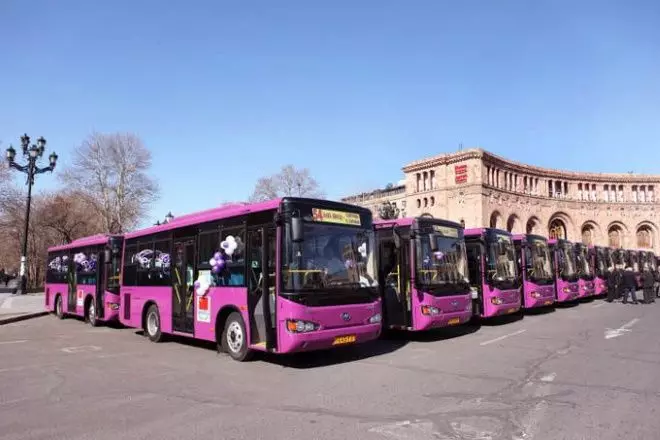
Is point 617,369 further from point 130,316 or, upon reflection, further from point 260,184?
point 260,184

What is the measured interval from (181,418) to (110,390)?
1.98 meters

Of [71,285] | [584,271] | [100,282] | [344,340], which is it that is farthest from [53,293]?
[584,271]

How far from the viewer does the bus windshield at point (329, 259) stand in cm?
784

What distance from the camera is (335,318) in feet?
26.6

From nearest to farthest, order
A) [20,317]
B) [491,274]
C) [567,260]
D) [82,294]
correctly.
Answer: [491,274], [82,294], [20,317], [567,260]

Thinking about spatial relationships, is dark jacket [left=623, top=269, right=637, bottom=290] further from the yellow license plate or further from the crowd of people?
the yellow license plate

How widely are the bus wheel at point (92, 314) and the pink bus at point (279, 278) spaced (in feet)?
21.0

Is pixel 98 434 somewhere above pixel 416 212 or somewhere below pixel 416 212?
below

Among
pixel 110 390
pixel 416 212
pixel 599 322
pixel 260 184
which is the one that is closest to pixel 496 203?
pixel 416 212

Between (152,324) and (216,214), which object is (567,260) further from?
(152,324)

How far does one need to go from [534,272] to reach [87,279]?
14.5 metres

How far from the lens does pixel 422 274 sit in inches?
434

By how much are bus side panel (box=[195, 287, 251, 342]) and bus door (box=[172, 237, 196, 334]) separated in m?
0.31

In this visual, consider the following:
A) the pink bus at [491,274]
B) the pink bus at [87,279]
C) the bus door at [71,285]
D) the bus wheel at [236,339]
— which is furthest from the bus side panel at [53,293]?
the pink bus at [491,274]
